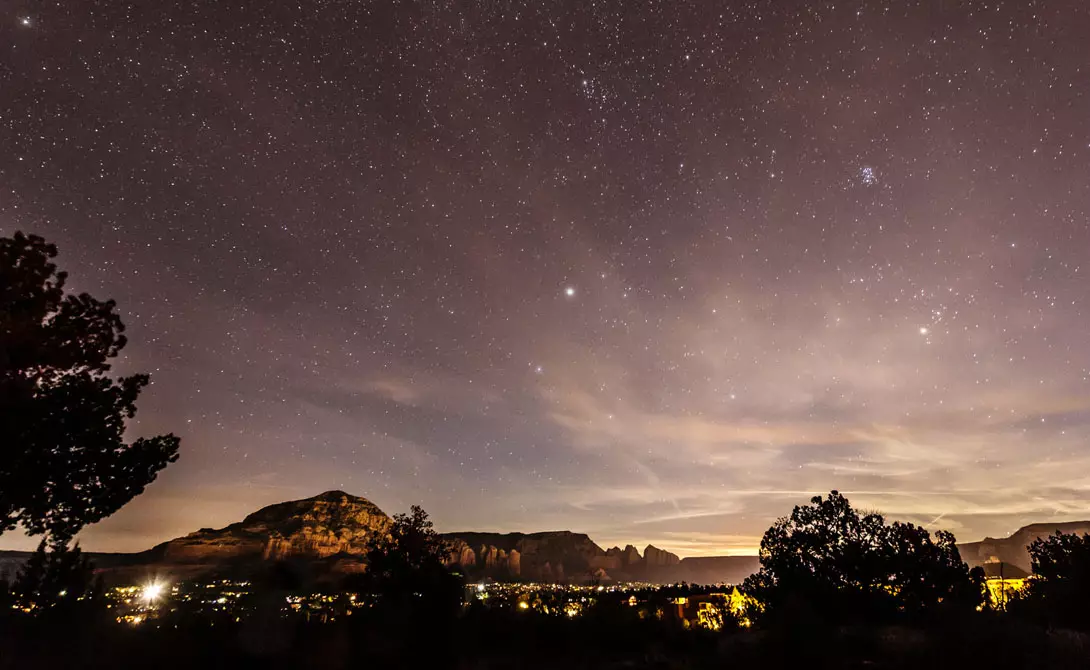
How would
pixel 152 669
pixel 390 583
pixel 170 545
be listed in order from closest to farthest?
pixel 152 669, pixel 390 583, pixel 170 545

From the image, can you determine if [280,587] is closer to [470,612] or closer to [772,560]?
[470,612]

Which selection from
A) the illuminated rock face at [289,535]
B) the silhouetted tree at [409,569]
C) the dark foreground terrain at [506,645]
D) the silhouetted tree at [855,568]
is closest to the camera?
the dark foreground terrain at [506,645]

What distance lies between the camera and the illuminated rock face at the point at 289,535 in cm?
12902

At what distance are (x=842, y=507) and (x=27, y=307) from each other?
125 ft

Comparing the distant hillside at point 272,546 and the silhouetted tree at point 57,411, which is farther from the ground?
the silhouetted tree at point 57,411

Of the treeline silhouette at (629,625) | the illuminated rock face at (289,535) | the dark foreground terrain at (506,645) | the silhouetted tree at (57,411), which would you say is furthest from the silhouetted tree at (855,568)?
the illuminated rock face at (289,535)

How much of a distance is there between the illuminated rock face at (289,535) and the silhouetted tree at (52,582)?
9584 centimetres

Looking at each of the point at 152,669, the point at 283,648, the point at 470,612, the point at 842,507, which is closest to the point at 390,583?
the point at 470,612

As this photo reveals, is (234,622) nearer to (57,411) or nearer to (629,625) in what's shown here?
(57,411)

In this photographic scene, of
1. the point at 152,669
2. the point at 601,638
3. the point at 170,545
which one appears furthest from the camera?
the point at 170,545

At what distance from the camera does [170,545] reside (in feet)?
445

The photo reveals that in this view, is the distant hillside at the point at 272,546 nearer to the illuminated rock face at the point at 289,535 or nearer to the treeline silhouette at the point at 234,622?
the illuminated rock face at the point at 289,535

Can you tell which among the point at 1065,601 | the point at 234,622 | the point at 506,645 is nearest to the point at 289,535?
the point at 234,622

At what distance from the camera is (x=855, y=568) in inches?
1139
